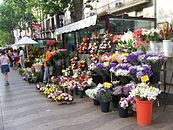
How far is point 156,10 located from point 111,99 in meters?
12.3

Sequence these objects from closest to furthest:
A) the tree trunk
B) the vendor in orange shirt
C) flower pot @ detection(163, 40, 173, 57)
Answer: flower pot @ detection(163, 40, 173, 57) < the vendor in orange shirt < the tree trunk

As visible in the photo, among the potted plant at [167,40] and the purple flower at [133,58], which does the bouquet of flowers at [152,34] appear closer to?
the potted plant at [167,40]

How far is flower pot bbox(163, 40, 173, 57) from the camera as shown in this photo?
19.5 feet

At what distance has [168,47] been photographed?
5961 mm

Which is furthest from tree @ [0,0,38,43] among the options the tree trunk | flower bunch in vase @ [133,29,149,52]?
flower bunch in vase @ [133,29,149,52]

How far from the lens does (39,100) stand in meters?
8.11

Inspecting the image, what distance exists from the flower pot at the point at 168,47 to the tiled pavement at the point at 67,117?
1.36m

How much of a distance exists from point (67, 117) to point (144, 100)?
2017 millimetres

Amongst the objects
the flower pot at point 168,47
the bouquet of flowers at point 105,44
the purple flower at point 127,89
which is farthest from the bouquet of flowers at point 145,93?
the bouquet of flowers at point 105,44

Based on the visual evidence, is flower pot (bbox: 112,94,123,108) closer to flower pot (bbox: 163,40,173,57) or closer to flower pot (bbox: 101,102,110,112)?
flower pot (bbox: 101,102,110,112)

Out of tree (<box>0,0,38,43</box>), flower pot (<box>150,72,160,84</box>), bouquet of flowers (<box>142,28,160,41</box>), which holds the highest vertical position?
tree (<box>0,0,38,43</box>)

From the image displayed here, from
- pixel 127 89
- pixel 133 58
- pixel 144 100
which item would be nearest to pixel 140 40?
pixel 133 58

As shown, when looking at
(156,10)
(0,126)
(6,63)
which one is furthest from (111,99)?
(156,10)

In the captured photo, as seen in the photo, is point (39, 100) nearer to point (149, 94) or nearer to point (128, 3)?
point (149, 94)
